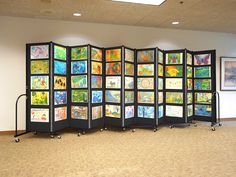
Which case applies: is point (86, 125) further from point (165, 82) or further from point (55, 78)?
point (165, 82)

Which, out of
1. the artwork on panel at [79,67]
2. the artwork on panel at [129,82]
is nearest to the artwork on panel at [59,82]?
the artwork on panel at [79,67]

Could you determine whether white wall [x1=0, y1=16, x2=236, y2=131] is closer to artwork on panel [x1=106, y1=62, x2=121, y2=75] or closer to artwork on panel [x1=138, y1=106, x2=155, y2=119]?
artwork on panel [x1=106, y1=62, x2=121, y2=75]

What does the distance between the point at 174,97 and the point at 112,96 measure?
1.90 m

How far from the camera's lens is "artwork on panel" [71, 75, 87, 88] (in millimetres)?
5551

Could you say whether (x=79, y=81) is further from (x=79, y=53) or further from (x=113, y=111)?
(x=113, y=111)

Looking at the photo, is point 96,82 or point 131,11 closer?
point 131,11

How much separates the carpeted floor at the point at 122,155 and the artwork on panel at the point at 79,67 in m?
1.65

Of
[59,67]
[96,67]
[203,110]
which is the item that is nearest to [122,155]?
[96,67]

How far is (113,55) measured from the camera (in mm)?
5891

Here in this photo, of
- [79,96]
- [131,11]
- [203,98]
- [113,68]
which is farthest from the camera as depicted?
[203,98]

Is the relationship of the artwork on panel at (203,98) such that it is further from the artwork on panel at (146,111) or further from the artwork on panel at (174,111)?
the artwork on panel at (146,111)

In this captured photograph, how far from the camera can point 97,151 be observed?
4.14 m

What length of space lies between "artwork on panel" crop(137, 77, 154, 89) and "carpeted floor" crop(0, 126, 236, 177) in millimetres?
1308

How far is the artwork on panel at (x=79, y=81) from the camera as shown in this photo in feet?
18.2
